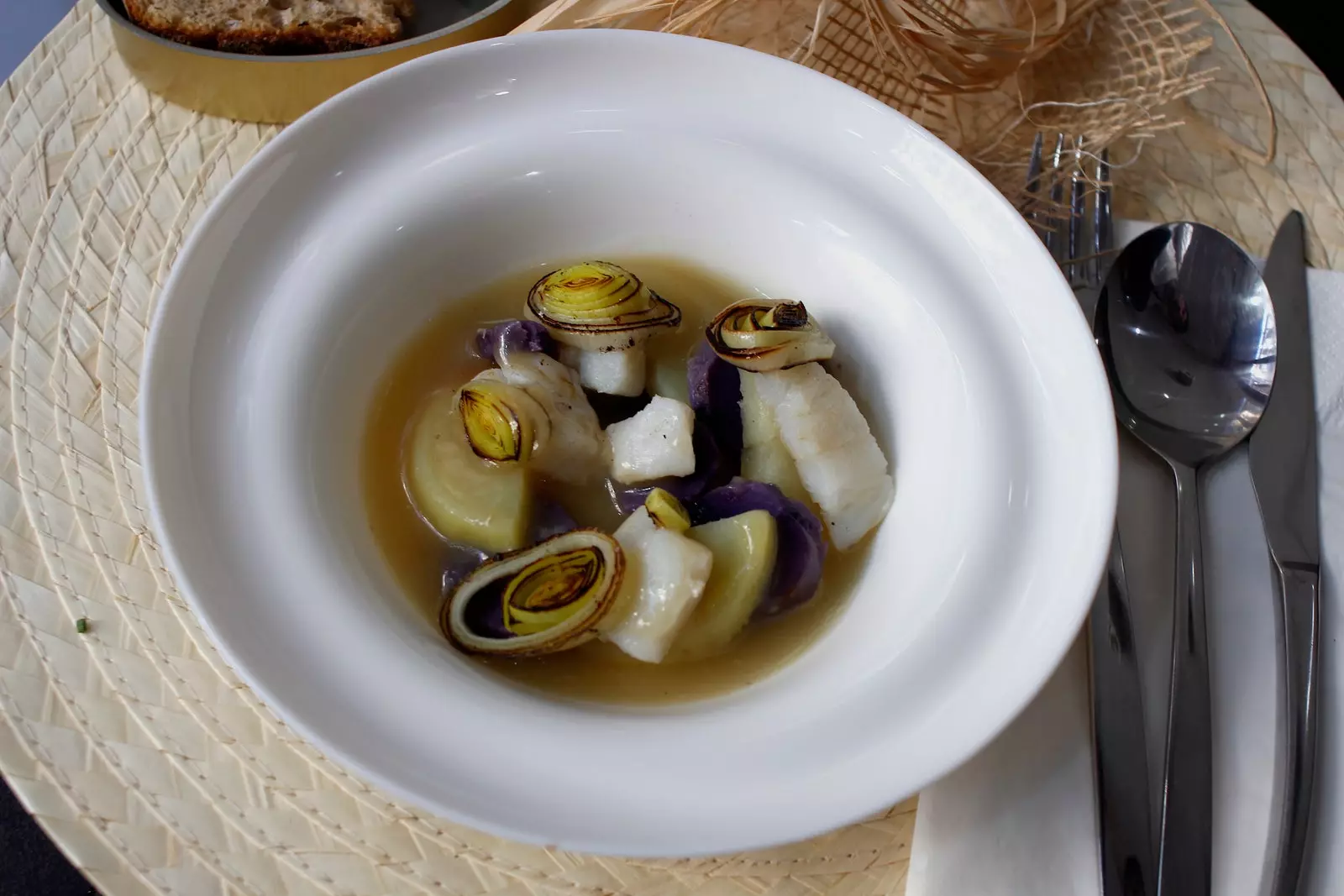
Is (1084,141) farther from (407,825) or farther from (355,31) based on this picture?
(407,825)

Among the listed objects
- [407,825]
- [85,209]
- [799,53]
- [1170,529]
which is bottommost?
[1170,529]

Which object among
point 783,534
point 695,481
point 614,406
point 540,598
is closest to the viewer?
point 540,598

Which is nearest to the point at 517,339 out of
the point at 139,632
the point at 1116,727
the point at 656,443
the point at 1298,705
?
the point at 656,443

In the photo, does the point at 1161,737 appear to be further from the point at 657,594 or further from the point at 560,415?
the point at 560,415

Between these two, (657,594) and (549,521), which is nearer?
(657,594)

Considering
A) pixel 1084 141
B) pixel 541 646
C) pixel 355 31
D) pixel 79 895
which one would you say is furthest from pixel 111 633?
pixel 1084 141

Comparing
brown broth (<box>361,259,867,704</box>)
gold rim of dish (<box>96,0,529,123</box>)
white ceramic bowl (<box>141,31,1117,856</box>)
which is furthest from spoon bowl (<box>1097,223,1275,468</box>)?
gold rim of dish (<box>96,0,529,123</box>)
